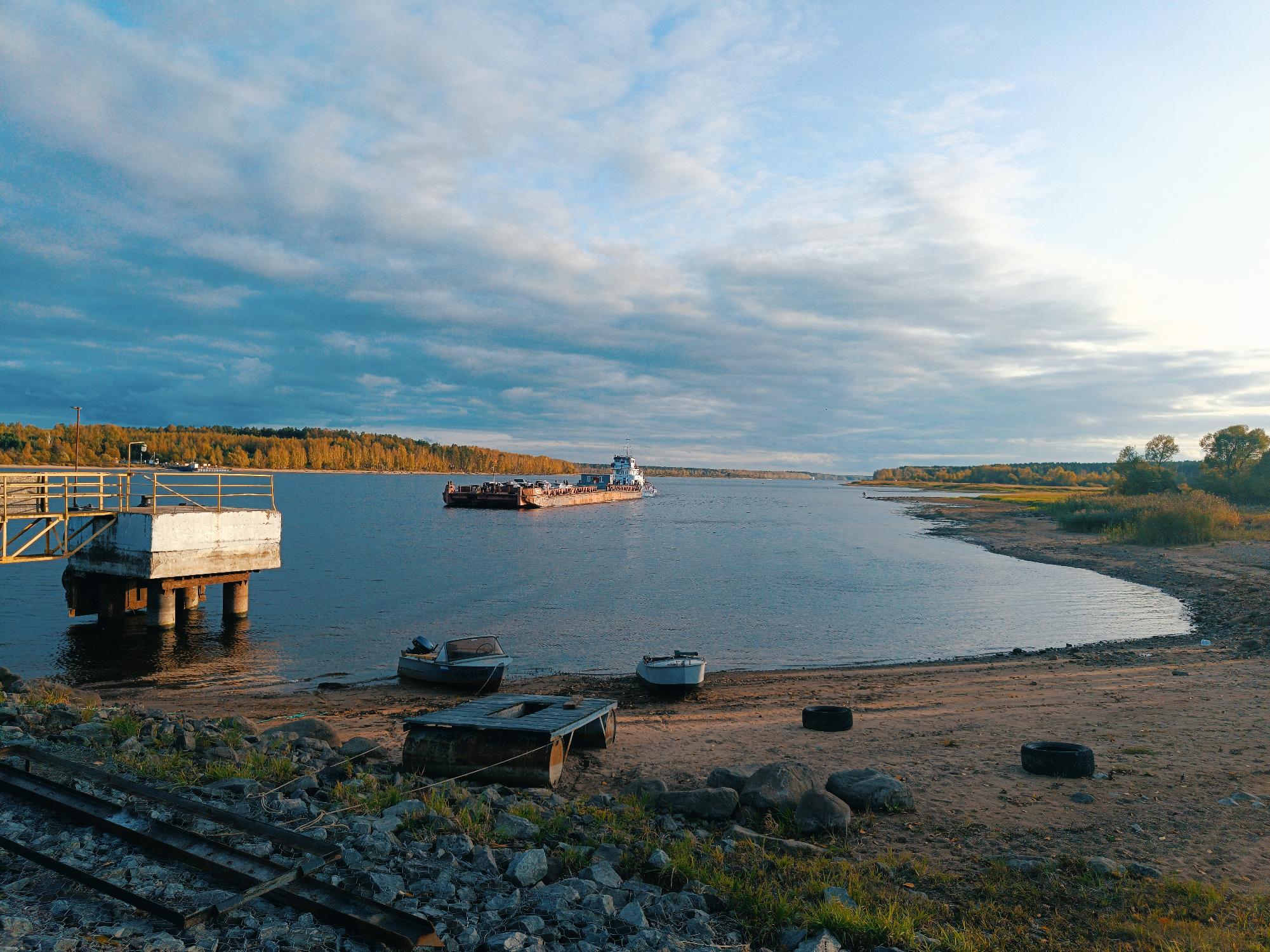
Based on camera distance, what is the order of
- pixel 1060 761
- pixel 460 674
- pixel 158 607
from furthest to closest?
1. pixel 158 607
2. pixel 460 674
3. pixel 1060 761

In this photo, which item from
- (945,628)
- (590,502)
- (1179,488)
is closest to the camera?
(945,628)

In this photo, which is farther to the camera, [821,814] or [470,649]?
[470,649]

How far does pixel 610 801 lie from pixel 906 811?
3561mm

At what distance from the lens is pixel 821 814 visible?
330 inches

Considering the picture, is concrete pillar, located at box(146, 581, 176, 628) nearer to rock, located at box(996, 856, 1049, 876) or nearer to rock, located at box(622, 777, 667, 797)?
rock, located at box(622, 777, 667, 797)

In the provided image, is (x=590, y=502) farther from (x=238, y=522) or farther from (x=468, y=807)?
(x=468, y=807)

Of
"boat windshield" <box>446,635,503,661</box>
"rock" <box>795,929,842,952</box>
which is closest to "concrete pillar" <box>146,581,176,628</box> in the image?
"boat windshield" <box>446,635,503,661</box>

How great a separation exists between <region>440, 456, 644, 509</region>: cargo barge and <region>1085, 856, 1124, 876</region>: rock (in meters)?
96.4

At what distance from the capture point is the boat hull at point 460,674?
1784 centimetres

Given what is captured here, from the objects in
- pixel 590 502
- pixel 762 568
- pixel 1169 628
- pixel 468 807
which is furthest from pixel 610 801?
pixel 590 502

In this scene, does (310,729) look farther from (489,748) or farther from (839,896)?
(839,896)

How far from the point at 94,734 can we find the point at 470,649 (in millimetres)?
9309

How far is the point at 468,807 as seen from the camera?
8.23m

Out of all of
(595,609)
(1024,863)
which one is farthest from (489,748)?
(595,609)
